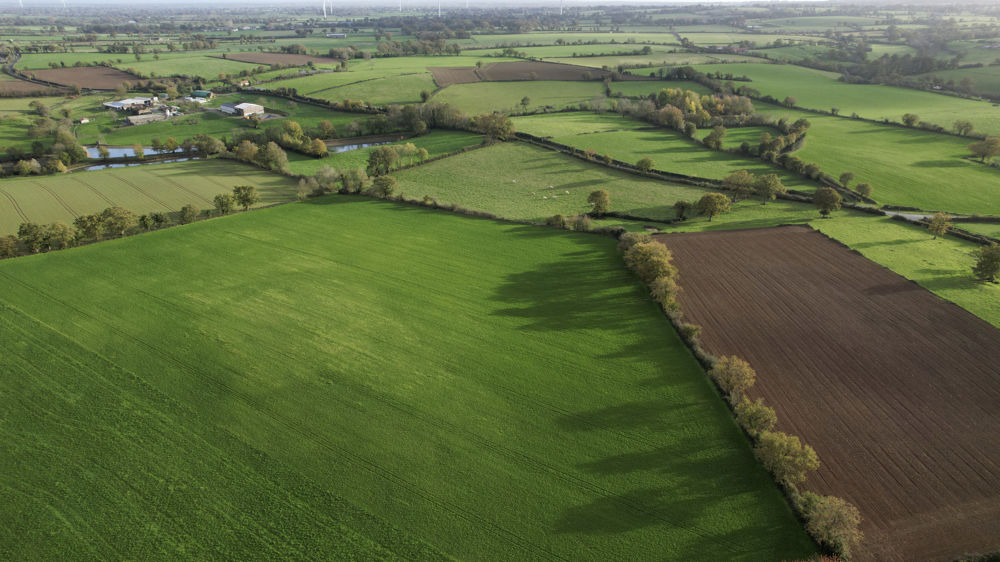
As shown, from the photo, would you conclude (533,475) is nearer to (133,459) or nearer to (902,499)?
(902,499)

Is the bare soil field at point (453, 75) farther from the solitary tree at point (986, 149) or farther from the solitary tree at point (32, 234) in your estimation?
the solitary tree at point (986, 149)

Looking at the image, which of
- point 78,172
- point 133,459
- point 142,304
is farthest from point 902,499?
point 78,172

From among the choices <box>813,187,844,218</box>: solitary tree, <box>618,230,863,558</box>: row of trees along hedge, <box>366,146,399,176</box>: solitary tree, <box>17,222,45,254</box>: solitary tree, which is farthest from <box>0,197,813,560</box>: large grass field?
<box>813,187,844,218</box>: solitary tree

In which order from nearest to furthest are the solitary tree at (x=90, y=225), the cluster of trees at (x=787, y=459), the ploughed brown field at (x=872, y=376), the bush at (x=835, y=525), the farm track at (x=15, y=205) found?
the bush at (x=835, y=525) → the cluster of trees at (x=787, y=459) → the ploughed brown field at (x=872, y=376) → the solitary tree at (x=90, y=225) → the farm track at (x=15, y=205)

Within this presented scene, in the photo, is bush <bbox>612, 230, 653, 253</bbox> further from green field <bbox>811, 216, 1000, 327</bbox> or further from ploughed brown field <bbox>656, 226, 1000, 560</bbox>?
green field <bbox>811, 216, 1000, 327</bbox>

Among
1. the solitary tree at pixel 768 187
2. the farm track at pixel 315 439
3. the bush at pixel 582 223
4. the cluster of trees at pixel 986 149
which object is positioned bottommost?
the farm track at pixel 315 439

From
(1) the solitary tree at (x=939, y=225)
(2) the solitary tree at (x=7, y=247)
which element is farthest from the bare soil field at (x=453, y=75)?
(1) the solitary tree at (x=939, y=225)

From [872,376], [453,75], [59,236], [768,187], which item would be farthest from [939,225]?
[453,75]
